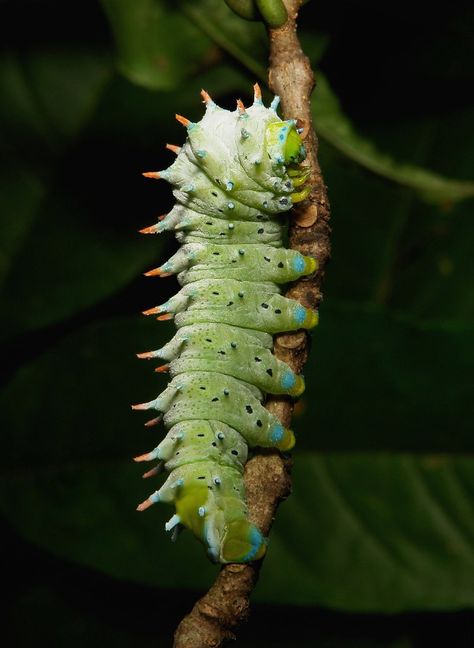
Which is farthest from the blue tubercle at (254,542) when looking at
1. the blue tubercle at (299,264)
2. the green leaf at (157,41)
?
the green leaf at (157,41)

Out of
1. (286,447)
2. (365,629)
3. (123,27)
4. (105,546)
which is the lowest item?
(365,629)

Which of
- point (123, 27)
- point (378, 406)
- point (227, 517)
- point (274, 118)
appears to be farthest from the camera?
point (378, 406)

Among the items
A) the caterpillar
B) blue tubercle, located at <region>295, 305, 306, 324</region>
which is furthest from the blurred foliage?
blue tubercle, located at <region>295, 305, 306, 324</region>

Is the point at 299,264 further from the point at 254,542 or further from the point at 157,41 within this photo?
the point at 157,41

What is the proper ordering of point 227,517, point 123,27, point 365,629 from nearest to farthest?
point 227,517 < point 123,27 < point 365,629

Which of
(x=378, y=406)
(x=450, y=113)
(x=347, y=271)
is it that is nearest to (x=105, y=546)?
(x=378, y=406)

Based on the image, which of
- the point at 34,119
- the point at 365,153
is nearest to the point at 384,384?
the point at 365,153

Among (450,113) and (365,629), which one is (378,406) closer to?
(365,629)
